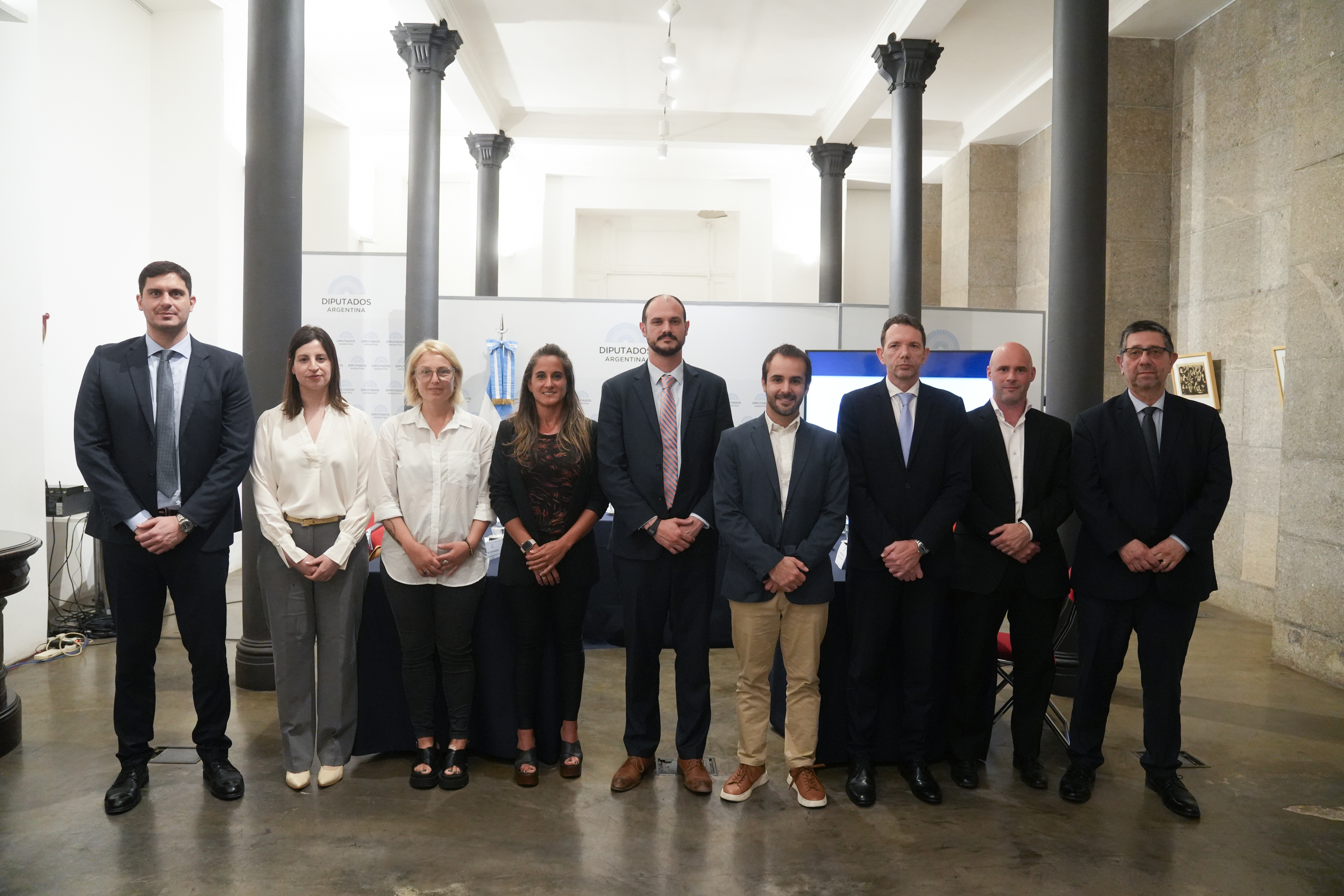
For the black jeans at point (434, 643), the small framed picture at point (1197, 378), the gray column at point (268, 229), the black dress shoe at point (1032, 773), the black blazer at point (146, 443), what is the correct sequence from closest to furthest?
1. the black blazer at point (146, 443)
2. the black jeans at point (434, 643)
3. the black dress shoe at point (1032, 773)
4. the gray column at point (268, 229)
5. the small framed picture at point (1197, 378)

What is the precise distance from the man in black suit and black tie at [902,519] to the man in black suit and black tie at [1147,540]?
20.2 inches

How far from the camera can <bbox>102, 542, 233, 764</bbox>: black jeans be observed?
119 inches

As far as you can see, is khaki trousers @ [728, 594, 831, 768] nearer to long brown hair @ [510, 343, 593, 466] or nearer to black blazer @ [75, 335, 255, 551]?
long brown hair @ [510, 343, 593, 466]

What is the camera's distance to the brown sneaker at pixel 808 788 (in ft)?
10.2

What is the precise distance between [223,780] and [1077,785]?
3.16 m

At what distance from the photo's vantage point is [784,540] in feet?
10.1

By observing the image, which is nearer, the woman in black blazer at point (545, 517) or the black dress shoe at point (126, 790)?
the black dress shoe at point (126, 790)

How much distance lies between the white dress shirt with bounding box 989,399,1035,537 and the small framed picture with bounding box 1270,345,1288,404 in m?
4.04

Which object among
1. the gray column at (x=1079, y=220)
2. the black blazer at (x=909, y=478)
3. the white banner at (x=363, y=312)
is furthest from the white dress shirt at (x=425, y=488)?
the white banner at (x=363, y=312)

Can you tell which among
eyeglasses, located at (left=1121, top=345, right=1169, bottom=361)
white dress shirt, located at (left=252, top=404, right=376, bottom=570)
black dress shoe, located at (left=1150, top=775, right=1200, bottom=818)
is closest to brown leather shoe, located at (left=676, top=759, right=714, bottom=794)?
white dress shirt, located at (left=252, top=404, right=376, bottom=570)

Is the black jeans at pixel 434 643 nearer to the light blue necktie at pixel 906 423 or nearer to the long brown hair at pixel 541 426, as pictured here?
the long brown hair at pixel 541 426

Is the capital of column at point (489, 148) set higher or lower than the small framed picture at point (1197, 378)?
higher

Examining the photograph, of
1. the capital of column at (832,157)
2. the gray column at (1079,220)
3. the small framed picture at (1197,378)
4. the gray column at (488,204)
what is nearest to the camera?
the gray column at (1079,220)

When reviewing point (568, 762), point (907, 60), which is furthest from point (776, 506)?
point (907, 60)
